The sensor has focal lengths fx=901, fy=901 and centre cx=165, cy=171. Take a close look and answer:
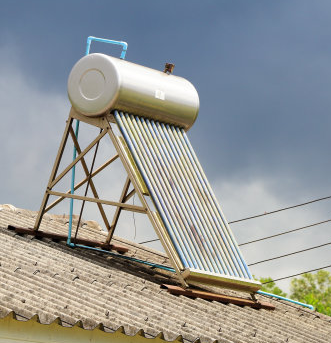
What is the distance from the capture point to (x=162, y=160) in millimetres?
13555

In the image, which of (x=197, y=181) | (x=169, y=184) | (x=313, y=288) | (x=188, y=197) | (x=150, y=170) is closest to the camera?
(x=150, y=170)

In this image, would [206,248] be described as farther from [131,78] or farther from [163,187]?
[131,78]

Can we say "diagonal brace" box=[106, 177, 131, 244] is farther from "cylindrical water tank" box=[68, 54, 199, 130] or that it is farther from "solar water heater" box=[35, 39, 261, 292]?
"cylindrical water tank" box=[68, 54, 199, 130]

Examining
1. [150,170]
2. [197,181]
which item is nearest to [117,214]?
[197,181]

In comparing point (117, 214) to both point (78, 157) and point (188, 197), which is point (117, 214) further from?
point (188, 197)

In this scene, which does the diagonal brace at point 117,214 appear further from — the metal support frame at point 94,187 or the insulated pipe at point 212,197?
the insulated pipe at point 212,197

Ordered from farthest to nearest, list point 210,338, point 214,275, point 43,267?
point 214,275 < point 43,267 < point 210,338

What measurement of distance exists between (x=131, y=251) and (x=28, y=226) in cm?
196

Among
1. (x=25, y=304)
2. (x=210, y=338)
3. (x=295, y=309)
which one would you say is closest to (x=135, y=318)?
(x=210, y=338)

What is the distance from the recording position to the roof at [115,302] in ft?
31.1

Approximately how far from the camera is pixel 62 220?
16.6 metres

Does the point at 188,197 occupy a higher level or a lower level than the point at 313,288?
lower

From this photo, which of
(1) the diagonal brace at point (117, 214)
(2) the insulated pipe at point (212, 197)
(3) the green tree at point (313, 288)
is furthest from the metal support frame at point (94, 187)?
(3) the green tree at point (313, 288)

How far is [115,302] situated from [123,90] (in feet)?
12.5
